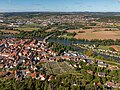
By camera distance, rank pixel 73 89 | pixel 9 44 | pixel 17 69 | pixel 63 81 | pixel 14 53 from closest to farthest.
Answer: pixel 73 89 < pixel 63 81 < pixel 17 69 < pixel 14 53 < pixel 9 44

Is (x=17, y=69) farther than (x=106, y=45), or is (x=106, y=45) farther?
(x=106, y=45)

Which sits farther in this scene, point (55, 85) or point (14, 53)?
point (14, 53)

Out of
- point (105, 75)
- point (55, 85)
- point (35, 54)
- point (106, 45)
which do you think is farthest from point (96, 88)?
point (106, 45)

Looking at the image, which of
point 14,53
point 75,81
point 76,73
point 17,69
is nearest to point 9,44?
point 14,53

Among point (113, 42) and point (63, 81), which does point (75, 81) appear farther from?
point (113, 42)

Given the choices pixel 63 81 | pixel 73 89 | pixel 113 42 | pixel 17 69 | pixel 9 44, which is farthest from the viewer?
pixel 113 42

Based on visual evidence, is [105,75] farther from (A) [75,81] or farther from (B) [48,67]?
(B) [48,67]
